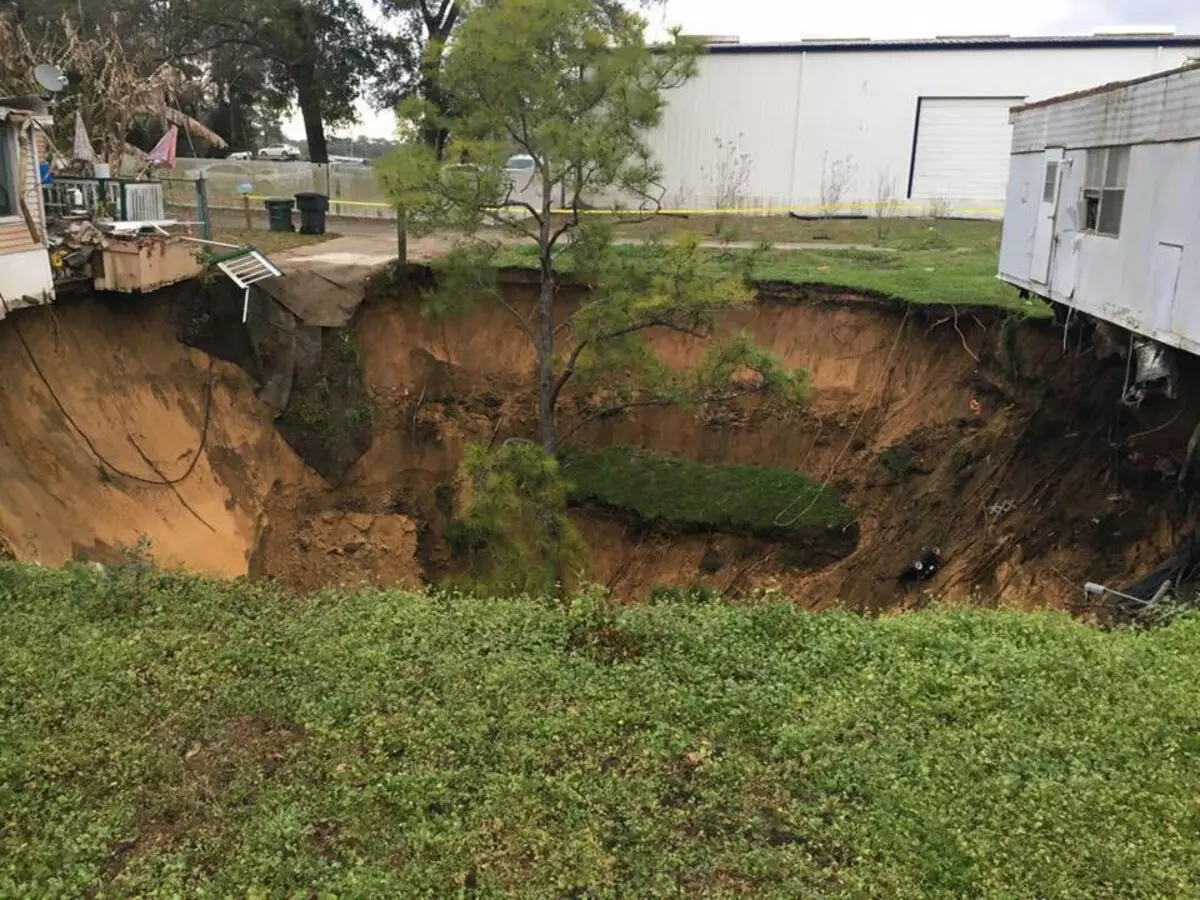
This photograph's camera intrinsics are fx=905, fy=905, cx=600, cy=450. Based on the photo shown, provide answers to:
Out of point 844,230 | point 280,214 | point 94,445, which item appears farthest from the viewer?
point 844,230

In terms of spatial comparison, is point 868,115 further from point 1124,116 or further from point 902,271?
point 1124,116

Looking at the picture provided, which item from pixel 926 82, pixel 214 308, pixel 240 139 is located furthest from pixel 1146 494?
pixel 240 139

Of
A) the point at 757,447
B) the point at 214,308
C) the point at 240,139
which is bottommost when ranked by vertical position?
the point at 757,447

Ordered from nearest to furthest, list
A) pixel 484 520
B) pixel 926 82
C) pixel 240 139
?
1. pixel 484 520
2. pixel 926 82
3. pixel 240 139

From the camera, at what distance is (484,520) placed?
36.5ft

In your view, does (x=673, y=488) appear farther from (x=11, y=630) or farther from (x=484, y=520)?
(x=11, y=630)

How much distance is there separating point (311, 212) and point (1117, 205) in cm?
1569

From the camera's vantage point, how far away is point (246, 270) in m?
13.9

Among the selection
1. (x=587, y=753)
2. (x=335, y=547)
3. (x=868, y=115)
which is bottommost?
(x=335, y=547)

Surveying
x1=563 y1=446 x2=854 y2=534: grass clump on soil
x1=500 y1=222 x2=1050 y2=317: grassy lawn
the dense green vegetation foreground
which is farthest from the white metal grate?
the dense green vegetation foreground

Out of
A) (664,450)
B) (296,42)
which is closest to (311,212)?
(296,42)

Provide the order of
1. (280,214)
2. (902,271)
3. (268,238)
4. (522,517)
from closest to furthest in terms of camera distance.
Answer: (522,517)
(902,271)
(268,238)
(280,214)

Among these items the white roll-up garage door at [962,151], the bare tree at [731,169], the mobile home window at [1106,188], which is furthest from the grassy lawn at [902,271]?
the bare tree at [731,169]

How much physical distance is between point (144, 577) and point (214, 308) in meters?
7.81
